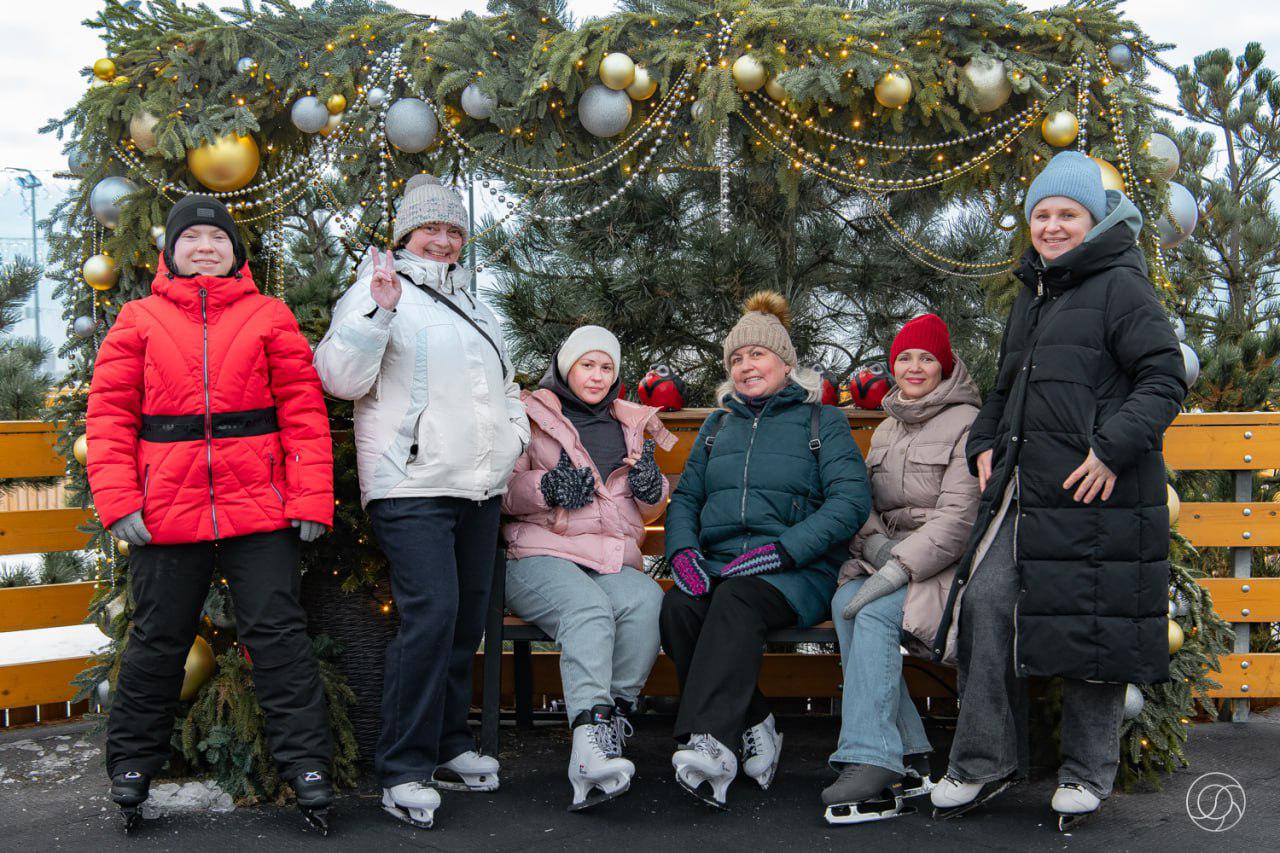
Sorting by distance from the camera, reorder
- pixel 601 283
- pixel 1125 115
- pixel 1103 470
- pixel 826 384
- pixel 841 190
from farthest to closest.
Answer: pixel 841 190, pixel 601 283, pixel 826 384, pixel 1125 115, pixel 1103 470

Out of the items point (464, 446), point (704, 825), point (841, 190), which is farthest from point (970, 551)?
point (841, 190)

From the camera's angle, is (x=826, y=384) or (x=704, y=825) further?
(x=826, y=384)

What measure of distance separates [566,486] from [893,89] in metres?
1.79

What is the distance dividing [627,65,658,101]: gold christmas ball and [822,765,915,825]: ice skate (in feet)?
7.92

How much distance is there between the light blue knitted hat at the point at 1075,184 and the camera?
3.14 m

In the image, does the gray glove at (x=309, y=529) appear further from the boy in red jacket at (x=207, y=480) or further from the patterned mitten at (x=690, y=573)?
the patterned mitten at (x=690, y=573)

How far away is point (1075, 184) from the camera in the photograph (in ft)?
10.3

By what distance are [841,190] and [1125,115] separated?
2116 mm

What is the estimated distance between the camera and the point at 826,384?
169 inches

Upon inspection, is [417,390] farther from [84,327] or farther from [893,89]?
[893,89]

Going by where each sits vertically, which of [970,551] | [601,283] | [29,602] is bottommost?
[29,602]

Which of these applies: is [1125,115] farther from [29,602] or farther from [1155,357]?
[29,602]

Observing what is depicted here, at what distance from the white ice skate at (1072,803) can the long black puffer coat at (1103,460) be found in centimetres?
38
